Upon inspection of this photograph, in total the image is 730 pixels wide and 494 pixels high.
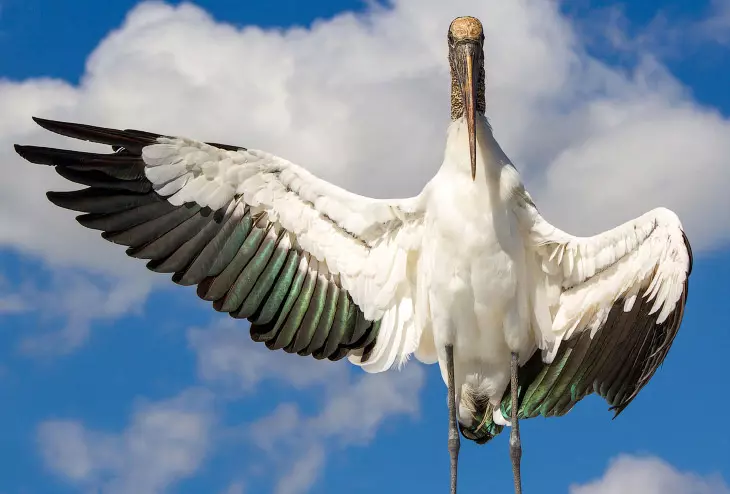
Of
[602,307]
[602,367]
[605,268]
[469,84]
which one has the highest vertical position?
[469,84]

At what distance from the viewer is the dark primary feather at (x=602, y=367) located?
31.5ft

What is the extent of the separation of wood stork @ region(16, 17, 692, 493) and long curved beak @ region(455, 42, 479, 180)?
0.05 ft

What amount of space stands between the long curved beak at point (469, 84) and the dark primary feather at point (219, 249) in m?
2.04

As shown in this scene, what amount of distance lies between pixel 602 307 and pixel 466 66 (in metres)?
2.48

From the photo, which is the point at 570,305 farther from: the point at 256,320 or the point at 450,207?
the point at 256,320

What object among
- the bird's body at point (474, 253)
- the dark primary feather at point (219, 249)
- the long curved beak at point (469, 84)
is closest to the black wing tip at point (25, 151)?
the dark primary feather at point (219, 249)

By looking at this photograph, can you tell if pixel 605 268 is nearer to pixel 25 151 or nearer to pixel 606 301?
pixel 606 301

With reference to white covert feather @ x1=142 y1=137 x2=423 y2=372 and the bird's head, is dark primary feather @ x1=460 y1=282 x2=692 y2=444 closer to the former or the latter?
white covert feather @ x1=142 y1=137 x2=423 y2=372

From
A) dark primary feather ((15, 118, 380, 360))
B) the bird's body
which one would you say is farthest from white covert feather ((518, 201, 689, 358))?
dark primary feather ((15, 118, 380, 360))

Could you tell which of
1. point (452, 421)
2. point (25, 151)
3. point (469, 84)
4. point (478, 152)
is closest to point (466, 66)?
point (469, 84)

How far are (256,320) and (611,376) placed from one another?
335 cm

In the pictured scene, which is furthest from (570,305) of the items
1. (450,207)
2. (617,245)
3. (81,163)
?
(81,163)

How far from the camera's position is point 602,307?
9.80 meters

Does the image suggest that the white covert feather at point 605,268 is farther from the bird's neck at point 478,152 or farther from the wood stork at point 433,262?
the bird's neck at point 478,152
